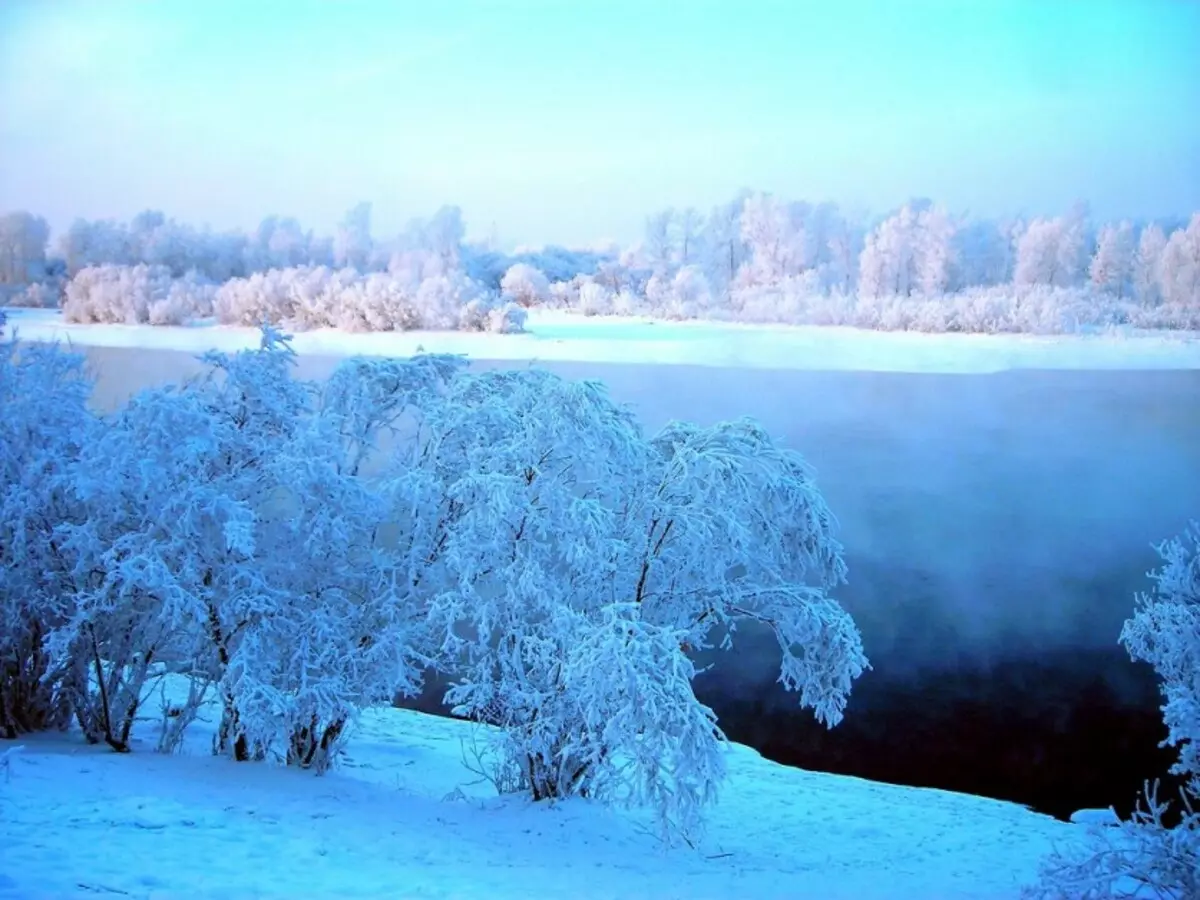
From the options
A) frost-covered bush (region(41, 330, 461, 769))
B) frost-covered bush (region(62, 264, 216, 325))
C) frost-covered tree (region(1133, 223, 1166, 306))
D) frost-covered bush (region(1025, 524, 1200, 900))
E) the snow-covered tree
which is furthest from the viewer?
the snow-covered tree

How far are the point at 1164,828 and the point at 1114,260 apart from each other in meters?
6.88

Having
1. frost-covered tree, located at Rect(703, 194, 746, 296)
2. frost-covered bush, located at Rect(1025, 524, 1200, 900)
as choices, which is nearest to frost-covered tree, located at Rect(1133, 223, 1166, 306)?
frost-covered tree, located at Rect(703, 194, 746, 296)

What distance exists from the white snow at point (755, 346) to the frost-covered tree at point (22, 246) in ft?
4.51

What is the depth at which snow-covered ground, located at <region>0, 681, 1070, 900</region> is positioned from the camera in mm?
4391

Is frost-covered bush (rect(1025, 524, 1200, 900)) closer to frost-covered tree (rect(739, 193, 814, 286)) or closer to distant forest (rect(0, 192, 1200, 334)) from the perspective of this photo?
distant forest (rect(0, 192, 1200, 334))

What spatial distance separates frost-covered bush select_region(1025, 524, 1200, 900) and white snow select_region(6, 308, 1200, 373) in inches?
199

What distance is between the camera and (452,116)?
10562 millimetres

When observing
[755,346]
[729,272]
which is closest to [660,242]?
[729,272]

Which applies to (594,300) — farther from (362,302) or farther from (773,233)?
(362,302)

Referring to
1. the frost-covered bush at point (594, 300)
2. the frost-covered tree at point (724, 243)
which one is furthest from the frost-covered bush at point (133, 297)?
the frost-covered tree at point (724, 243)

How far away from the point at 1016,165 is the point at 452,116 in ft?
18.8

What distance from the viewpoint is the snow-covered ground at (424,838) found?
4.39 meters

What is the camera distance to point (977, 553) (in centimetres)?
1059

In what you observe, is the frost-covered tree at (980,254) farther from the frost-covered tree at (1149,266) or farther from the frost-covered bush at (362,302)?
the frost-covered bush at (362,302)
